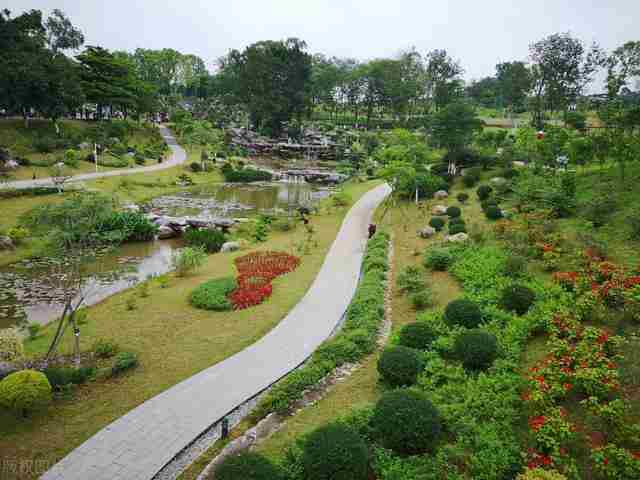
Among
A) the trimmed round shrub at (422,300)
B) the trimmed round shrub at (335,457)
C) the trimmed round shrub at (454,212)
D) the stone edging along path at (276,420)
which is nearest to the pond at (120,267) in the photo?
the stone edging along path at (276,420)

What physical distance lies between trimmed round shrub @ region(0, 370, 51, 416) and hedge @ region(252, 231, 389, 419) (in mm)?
4341

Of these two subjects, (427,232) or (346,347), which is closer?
(346,347)

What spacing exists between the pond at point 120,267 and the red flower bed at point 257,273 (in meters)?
4.28

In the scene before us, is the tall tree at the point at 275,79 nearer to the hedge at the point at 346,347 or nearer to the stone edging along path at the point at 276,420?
the hedge at the point at 346,347

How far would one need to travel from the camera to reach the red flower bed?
14.4 m

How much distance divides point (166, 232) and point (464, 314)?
64.4 ft

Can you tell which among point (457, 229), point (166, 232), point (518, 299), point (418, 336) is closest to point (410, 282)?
point (518, 299)

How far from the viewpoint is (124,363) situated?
10078mm

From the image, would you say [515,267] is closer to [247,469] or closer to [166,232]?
[247,469]

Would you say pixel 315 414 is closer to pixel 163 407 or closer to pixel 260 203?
pixel 163 407

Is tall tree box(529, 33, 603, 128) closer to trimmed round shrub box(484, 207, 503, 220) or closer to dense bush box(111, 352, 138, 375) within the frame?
trimmed round shrub box(484, 207, 503, 220)

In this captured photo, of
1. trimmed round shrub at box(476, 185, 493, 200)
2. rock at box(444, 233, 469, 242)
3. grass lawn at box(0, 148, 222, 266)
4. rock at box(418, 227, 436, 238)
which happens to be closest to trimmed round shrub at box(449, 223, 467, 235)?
rock at box(444, 233, 469, 242)

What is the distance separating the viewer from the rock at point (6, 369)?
9.48 m

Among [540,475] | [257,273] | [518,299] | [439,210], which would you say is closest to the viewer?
[540,475]
